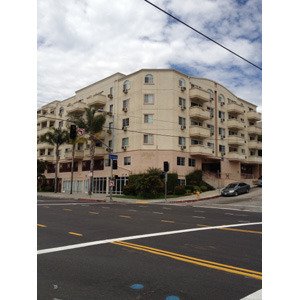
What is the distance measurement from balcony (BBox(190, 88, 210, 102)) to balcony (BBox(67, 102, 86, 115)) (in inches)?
604

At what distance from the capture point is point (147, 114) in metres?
38.6

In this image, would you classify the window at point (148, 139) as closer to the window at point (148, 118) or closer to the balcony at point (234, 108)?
the window at point (148, 118)

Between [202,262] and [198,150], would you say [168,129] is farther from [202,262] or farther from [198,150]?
[202,262]

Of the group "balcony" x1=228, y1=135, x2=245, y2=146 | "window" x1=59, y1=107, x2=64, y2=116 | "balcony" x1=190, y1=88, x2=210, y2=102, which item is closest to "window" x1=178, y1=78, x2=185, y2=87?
"balcony" x1=190, y1=88, x2=210, y2=102

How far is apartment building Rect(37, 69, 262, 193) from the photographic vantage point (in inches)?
1512

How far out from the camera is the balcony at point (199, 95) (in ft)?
135

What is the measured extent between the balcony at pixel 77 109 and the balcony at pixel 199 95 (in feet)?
50.3

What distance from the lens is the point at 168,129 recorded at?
38.3 meters
